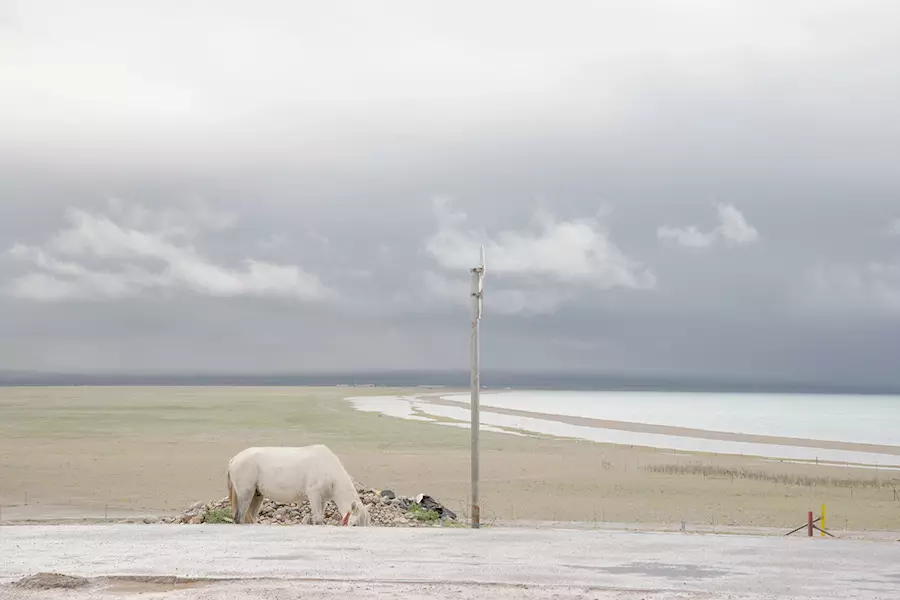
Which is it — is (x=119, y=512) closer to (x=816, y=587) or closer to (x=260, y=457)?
(x=260, y=457)

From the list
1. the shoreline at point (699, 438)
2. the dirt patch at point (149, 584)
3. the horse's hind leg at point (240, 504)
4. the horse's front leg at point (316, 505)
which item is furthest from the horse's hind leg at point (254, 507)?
the shoreline at point (699, 438)

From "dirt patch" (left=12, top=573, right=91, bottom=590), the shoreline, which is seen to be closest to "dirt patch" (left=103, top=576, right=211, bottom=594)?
"dirt patch" (left=12, top=573, right=91, bottom=590)

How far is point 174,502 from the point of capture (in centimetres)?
3136

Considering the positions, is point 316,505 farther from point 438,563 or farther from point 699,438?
point 699,438

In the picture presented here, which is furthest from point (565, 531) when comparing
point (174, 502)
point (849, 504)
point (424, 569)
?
point (849, 504)

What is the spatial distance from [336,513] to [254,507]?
82.2 inches

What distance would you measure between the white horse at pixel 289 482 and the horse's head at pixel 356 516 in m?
0.02

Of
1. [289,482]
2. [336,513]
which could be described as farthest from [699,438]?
[289,482]

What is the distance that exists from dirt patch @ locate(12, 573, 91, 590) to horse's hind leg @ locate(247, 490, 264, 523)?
7827 mm

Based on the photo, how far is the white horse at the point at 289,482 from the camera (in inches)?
789

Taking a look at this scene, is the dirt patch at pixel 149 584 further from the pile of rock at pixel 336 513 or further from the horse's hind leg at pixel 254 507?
the pile of rock at pixel 336 513

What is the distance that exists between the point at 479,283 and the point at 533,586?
913 cm

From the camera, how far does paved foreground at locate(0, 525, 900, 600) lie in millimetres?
12266

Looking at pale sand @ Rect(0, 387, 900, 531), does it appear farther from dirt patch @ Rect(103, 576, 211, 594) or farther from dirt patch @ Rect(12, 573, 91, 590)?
dirt patch @ Rect(12, 573, 91, 590)
